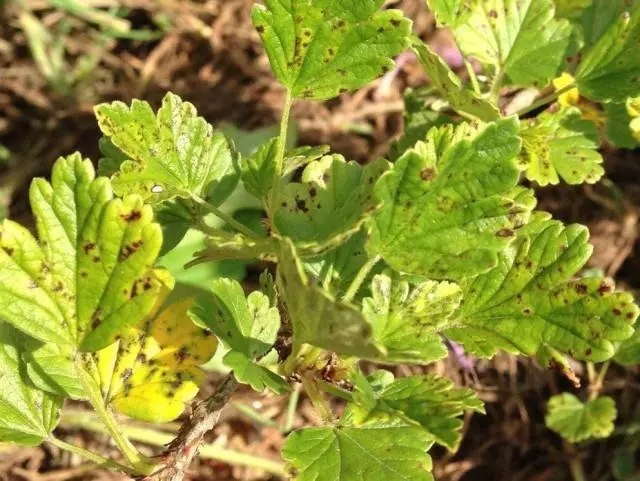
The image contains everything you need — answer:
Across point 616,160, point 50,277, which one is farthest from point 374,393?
point 616,160

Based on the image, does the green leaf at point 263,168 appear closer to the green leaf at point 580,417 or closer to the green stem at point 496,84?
the green stem at point 496,84

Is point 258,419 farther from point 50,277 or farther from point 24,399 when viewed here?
point 50,277

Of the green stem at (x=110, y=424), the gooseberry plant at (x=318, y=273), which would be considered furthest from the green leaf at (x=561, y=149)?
the green stem at (x=110, y=424)

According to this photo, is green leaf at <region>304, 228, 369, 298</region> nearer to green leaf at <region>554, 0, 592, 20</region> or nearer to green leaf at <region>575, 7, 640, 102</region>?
green leaf at <region>575, 7, 640, 102</region>

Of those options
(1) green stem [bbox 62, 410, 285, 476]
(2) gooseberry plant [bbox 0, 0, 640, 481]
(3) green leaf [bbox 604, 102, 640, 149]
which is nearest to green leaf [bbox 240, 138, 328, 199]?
(2) gooseberry plant [bbox 0, 0, 640, 481]

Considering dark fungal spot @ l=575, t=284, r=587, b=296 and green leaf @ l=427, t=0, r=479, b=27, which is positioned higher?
green leaf @ l=427, t=0, r=479, b=27

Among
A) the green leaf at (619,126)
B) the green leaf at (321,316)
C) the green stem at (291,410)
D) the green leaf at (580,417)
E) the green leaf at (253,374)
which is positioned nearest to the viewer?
the green leaf at (321,316)
